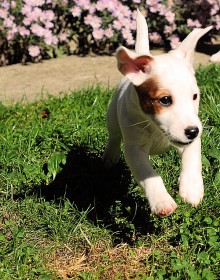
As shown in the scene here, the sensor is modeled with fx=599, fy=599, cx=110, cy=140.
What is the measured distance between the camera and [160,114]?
332 cm

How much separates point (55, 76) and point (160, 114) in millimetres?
3910

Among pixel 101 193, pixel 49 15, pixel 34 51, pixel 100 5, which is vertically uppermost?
pixel 100 5

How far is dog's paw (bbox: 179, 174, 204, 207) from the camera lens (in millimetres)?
3428

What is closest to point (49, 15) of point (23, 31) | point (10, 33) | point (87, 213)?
point (23, 31)

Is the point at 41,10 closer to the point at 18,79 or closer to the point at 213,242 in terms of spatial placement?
the point at 18,79

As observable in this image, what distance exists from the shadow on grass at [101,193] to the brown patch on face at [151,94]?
0.90 m

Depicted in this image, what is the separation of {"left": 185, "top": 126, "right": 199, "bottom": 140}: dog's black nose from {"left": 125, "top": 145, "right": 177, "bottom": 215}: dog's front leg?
40 centimetres

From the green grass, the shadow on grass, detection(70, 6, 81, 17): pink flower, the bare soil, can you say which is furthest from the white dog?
detection(70, 6, 81, 17): pink flower

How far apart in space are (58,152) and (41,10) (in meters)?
3.38

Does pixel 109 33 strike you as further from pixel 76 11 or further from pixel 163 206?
pixel 163 206

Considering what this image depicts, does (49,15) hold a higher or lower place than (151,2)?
lower

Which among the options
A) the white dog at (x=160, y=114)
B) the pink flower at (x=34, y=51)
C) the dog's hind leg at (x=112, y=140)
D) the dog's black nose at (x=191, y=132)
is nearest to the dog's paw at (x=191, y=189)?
the white dog at (x=160, y=114)

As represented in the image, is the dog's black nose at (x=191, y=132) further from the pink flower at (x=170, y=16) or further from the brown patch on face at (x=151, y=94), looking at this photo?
the pink flower at (x=170, y=16)

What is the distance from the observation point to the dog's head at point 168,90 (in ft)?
10.4
